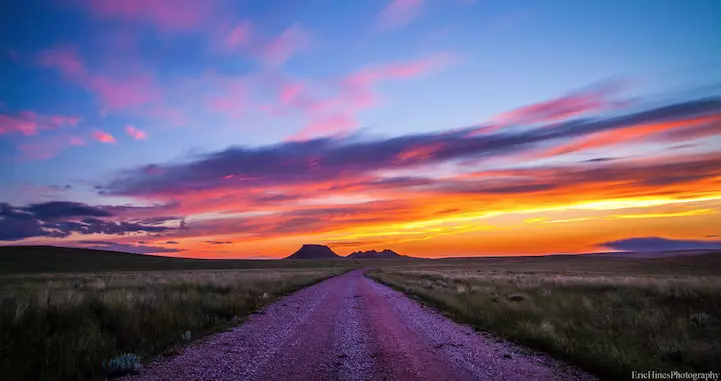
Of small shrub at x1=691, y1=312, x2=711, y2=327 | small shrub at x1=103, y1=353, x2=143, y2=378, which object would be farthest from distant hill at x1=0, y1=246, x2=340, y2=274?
small shrub at x1=691, y1=312, x2=711, y2=327

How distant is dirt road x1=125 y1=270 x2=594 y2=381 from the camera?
7543 mm

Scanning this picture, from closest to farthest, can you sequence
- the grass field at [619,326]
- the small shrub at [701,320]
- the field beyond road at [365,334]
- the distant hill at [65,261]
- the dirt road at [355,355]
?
the dirt road at [355,355] < the field beyond road at [365,334] < the grass field at [619,326] < the small shrub at [701,320] < the distant hill at [65,261]

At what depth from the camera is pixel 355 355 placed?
9.02 m

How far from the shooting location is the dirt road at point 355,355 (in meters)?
7.54

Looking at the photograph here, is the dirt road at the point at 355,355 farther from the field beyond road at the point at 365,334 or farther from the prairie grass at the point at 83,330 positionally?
the prairie grass at the point at 83,330

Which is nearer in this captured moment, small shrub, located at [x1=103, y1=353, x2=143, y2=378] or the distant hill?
small shrub, located at [x1=103, y1=353, x2=143, y2=378]

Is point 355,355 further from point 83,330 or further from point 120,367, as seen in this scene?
point 83,330

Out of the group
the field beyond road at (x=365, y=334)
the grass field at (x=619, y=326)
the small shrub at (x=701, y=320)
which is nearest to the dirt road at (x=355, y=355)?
the field beyond road at (x=365, y=334)

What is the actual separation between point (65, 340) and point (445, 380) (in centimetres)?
818

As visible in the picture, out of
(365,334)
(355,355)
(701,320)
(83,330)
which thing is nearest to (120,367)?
(83,330)

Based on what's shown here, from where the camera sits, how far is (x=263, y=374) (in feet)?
24.6

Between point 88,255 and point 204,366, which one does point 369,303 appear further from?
point 88,255

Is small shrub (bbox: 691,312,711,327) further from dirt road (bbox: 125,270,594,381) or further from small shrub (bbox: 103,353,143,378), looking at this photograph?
small shrub (bbox: 103,353,143,378)

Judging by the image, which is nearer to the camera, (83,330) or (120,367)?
(120,367)
